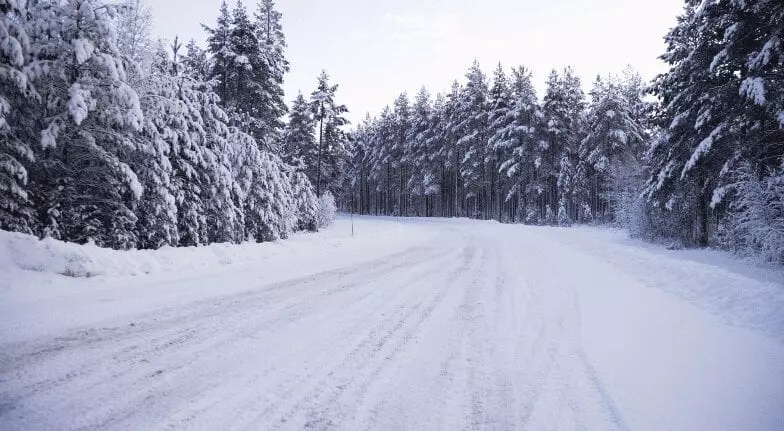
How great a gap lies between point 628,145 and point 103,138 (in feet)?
124

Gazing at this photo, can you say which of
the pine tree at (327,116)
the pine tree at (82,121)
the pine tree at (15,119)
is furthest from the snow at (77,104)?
the pine tree at (327,116)

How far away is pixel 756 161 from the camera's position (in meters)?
11.5

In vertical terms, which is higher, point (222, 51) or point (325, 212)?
point (222, 51)

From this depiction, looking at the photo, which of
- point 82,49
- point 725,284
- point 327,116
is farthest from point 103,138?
point 327,116

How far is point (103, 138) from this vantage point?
9.32m

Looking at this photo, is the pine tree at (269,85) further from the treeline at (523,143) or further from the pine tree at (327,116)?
the treeline at (523,143)

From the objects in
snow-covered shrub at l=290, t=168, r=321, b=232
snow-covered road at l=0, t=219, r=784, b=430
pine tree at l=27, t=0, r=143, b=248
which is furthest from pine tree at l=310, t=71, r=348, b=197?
snow-covered road at l=0, t=219, r=784, b=430

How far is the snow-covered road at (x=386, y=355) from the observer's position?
271 cm

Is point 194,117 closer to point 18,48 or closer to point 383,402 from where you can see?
point 18,48

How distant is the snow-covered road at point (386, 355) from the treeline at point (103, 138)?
3.36 meters

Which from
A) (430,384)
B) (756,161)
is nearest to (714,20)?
(756,161)

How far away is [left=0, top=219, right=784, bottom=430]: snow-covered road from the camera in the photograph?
2715mm

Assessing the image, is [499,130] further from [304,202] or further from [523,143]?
[304,202]

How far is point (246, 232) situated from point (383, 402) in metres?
14.6
